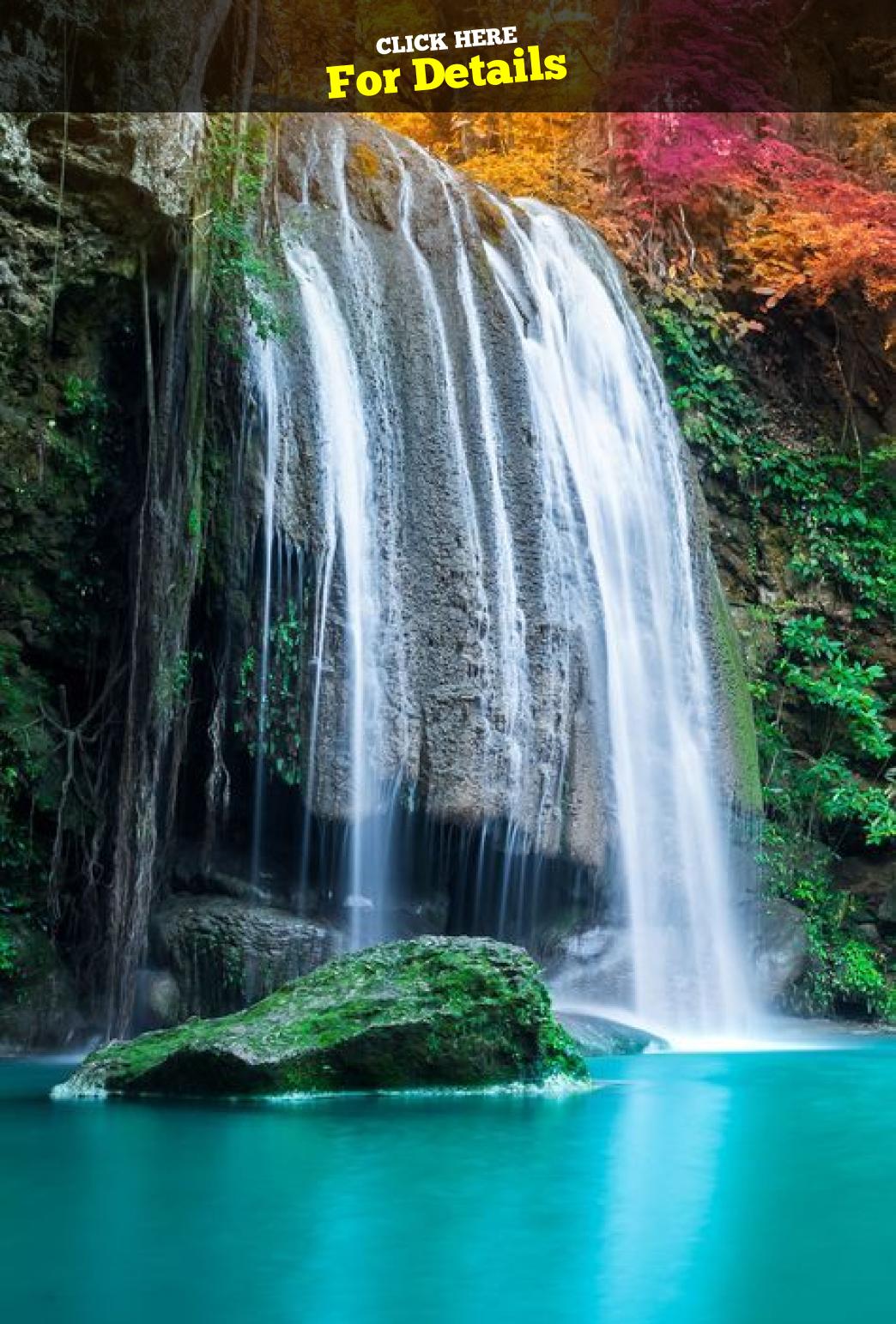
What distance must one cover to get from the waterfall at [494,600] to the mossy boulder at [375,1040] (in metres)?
2.71

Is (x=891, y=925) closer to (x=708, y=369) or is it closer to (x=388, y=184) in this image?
(x=708, y=369)

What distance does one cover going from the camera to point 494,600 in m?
10.3

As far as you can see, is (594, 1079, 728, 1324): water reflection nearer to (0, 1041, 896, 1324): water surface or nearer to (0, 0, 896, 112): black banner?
(0, 1041, 896, 1324): water surface

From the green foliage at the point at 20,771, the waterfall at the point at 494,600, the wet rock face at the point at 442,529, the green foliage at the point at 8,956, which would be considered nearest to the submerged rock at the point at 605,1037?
the waterfall at the point at 494,600

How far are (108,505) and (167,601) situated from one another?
4.92 feet

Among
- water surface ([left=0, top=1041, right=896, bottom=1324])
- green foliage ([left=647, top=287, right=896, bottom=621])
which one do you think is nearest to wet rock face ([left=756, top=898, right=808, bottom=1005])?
green foliage ([left=647, top=287, right=896, bottom=621])

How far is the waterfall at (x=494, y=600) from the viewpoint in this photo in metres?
9.53

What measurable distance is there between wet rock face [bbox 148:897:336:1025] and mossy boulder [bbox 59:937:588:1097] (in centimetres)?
199

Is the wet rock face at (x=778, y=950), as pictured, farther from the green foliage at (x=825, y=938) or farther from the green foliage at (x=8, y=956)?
the green foliage at (x=8, y=956)

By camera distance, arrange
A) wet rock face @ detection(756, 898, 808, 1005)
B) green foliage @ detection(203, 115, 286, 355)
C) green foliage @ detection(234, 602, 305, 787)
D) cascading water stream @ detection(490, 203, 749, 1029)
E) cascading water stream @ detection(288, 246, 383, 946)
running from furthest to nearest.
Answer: wet rock face @ detection(756, 898, 808, 1005) → cascading water stream @ detection(490, 203, 749, 1029) → green foliage @ detection(203, 115, 286, 355) → cascading water stream @ detection(288, 246, 383, 946) → green foliage @ detection(234, 602, 305, 787)

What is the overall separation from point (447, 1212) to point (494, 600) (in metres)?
6.45

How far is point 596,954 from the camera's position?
1058 centimetres

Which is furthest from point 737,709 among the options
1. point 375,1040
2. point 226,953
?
point 375,1040

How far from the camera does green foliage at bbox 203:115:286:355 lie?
941cm
